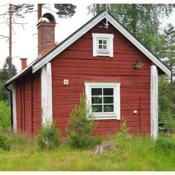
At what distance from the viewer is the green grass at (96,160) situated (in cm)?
1004

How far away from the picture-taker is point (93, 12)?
2908 cm

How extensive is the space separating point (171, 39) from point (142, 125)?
37997 millimetres

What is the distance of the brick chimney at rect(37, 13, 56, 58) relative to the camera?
19000mm

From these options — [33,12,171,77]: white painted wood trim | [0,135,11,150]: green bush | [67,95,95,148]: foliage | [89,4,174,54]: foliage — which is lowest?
[0,135,11,150]: green bush

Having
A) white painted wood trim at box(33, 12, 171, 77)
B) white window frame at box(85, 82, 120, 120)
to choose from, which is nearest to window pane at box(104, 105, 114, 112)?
white window frame at box(85, 82, 120, 120)

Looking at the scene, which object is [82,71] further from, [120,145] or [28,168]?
[28,168]

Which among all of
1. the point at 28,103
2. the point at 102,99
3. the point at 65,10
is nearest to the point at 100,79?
the point at 102,99

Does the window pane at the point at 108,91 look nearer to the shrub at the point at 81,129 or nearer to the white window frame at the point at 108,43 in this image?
the white window frame at the point at 108,43

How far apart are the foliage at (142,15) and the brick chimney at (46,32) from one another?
31.2 feet

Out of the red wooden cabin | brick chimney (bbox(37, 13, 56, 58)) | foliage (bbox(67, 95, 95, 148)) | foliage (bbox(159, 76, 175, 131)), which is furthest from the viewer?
foliage (bbox(159, 76, 175, 131))

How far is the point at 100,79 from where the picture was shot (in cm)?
1631

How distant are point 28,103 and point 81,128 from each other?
5.28m

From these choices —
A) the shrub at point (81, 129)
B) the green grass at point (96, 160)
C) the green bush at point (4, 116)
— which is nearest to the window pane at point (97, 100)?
the shrub at point (81, 129)

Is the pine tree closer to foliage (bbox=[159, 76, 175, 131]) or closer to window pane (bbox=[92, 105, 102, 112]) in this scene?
foliage (bbox=[159, 76, 175, 131])
